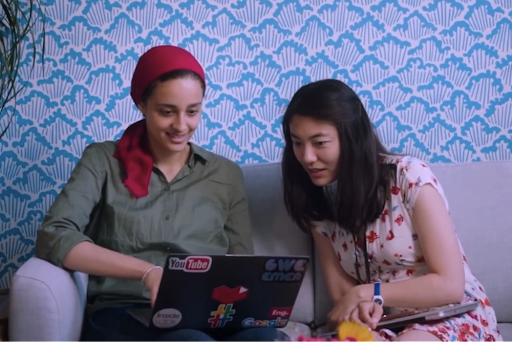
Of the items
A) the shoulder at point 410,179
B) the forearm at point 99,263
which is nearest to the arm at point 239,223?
the forearm at point 99,263

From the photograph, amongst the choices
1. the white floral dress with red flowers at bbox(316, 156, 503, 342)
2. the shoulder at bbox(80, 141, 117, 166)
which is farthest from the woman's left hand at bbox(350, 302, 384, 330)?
the shoulder at bbox(80, 141, 117, 166)

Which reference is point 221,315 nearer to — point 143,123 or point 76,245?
point 76,245

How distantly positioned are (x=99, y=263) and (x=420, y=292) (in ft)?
2.57

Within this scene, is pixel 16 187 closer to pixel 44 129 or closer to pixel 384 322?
pixel 44 129

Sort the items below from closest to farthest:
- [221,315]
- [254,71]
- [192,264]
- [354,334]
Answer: [354,334], [192,264], [221,315], [254,71]

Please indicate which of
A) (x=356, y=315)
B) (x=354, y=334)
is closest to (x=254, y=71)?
(x=356, y=315)

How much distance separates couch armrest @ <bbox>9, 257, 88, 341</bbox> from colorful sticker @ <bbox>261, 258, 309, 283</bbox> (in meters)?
0.49

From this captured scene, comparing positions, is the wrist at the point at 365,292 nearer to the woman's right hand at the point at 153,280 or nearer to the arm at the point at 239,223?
the arm at the point at 239,223

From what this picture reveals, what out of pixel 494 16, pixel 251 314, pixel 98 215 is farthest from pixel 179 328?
pixel 494 16

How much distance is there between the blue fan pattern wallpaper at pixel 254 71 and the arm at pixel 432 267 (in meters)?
0.71

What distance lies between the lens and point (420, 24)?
2.13 m

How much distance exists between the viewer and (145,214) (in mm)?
1654

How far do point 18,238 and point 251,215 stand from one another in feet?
2.84

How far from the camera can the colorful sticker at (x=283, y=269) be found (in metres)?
1.32
